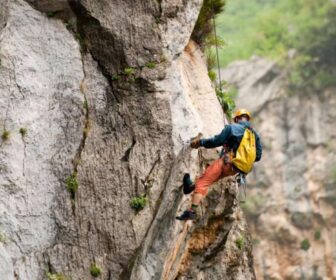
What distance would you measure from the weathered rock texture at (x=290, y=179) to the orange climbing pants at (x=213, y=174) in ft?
85.3

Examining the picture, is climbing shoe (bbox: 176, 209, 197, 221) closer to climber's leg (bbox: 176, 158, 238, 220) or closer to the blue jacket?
climber's leg (bbox: 176, 158, 238, 220)

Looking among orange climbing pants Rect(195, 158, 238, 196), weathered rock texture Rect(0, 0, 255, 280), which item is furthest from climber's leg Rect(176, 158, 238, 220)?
weathered rock texture Rect(0, 0, 255, 280)

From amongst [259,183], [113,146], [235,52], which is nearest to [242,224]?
[113,146]

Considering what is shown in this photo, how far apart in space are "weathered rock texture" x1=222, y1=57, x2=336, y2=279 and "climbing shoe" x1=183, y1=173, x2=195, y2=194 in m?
25.8

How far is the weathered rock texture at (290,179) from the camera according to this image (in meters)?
35.4

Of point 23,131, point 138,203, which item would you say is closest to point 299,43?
point 138,203

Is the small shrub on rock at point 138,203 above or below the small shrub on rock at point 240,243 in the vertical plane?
above

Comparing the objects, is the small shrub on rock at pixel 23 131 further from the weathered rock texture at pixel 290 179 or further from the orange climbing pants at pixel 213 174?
the weathered rock texture at pixel 290 179

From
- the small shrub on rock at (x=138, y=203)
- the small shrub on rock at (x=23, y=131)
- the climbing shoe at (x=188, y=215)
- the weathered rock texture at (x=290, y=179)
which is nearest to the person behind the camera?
the climbing shoe at (x=188, y=215)

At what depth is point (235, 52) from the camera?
45.8 meters

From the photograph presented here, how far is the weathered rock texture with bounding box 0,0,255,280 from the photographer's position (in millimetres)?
10547

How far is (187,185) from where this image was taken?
34.9ft

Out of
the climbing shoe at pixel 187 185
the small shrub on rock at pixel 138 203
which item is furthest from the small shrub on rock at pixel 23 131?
the climbing shoe at pixel 187 185

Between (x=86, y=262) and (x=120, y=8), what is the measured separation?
4.83m
